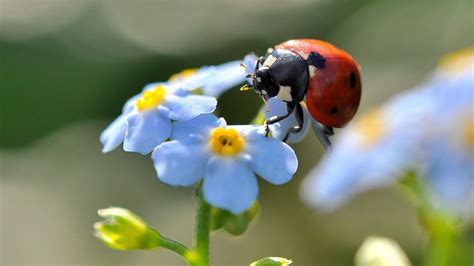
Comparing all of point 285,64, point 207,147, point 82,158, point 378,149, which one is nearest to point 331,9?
point 82,158

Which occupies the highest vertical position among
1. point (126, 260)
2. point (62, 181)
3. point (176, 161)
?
point (62, 181)

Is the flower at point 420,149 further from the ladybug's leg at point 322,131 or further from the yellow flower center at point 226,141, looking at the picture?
the yellow flower center at point 226,141

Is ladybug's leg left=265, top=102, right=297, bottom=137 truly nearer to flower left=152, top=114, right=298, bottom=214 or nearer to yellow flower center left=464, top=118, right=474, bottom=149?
flower left=152, top=114, right=298, bottom=214

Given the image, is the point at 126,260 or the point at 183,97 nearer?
A: the point at 183,97

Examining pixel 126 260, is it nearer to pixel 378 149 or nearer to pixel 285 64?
pixel 378 149

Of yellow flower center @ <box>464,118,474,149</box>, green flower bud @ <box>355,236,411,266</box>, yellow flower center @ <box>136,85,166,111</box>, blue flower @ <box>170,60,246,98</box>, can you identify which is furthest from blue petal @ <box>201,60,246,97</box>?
yellow flower center @ <box>464,118,474,149</box>

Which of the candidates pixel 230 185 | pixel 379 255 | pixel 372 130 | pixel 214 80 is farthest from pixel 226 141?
pixel 372 130

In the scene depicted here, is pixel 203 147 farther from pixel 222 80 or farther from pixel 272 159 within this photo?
pixel 222 80
